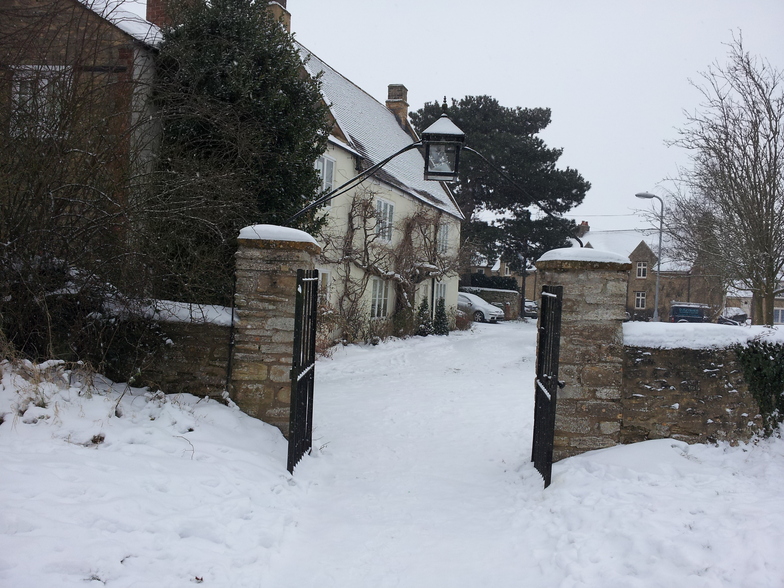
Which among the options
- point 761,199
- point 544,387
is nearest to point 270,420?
point 544,387

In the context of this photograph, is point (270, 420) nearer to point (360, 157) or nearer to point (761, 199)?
point (761, 199)

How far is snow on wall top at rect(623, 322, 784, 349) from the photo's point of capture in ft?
17.6

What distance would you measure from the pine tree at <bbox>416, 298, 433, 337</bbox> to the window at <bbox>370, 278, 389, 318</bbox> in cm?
159

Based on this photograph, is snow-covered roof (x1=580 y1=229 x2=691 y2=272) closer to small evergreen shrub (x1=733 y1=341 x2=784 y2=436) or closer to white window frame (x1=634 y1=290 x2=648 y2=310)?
white window frame (x1=634 y1=290 x2=648 y2=310)

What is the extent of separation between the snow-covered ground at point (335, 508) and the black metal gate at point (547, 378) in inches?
9.2

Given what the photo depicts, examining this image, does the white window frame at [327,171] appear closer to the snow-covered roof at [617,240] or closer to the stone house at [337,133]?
the stone house at [337,133]

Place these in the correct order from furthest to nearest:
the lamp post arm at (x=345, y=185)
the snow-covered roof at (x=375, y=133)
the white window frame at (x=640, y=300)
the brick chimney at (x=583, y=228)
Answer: the brick chimney at (x=583, y=228)
the white window frame at (x=640, y=300)
the snow-covered roof at (x=375, y=133)
the lamp post arm at (x=345, y=185)

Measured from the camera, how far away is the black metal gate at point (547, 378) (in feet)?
16.3

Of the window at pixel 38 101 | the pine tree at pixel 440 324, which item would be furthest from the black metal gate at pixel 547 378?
the pine tree at pixel 440 324

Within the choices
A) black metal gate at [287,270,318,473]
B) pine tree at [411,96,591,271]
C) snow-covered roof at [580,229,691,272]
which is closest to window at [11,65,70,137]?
black metal gate at [287,270,318,473]

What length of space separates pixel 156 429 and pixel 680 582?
4.14 meters

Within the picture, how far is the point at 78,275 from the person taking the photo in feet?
16.9

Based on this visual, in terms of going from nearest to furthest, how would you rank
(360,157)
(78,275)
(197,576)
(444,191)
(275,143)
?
(197,576), (78,275), (275,143), (360,157), (444,191)

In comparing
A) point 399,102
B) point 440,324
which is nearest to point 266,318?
point 440,324
